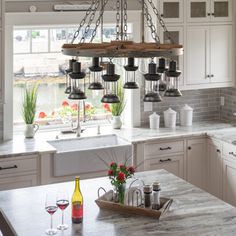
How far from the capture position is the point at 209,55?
20.9 ft

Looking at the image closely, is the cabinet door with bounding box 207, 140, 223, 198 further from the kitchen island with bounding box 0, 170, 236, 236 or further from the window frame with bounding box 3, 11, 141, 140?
the kitchen island with bounding box 0, 170, 236, 236

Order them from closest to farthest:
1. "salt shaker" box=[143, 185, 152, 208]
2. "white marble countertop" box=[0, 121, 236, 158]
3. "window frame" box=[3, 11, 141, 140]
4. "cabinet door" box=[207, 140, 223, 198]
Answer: "salt shaker" box=[143, 185, 152, 208], "white marble countertop" box=[0, 121, 236, 158], "window frame" box=[3, 11, 141, 140], "cabinet door" box=[207, 140, 223, 198]

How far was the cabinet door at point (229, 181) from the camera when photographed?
5.88 m

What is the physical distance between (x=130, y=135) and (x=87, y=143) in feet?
1.54

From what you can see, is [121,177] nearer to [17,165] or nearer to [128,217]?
[128,217]

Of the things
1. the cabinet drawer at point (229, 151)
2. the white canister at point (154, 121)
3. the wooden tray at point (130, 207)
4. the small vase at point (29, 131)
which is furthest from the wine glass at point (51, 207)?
the white canister at point (154, 121)

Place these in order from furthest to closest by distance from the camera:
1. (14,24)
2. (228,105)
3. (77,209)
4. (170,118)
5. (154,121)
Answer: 1. (228,105)
2. (170,118)
3. (154,121)
4. (14,24)
5. (77,209)

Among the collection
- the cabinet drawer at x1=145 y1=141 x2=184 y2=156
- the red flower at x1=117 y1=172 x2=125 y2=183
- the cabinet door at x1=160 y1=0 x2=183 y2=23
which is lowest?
the red flower at x1=117 y1=172 x2=125 y2=183

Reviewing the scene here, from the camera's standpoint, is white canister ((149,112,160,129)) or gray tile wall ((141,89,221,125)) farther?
gray tile wall ((141,89,221,125))

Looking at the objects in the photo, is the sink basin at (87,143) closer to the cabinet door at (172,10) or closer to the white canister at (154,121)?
the white canister at (154,121)

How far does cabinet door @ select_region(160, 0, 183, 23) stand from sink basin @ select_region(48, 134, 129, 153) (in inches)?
55.3

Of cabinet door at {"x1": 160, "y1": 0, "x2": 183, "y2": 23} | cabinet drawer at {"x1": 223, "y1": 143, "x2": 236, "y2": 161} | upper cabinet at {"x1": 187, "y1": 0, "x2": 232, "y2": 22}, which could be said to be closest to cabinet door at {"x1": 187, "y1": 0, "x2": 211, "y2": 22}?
upper cabinet at {"x1": 187, "y1": 0, "x2": 232, "y2": 22}

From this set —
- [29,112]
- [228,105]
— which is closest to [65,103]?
[29,112]

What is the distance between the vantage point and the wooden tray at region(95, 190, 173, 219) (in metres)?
3.60
